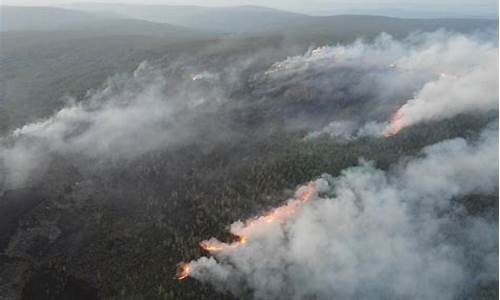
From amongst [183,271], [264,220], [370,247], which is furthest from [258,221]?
[370,247]

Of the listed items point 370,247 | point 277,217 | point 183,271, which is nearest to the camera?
point 183,271

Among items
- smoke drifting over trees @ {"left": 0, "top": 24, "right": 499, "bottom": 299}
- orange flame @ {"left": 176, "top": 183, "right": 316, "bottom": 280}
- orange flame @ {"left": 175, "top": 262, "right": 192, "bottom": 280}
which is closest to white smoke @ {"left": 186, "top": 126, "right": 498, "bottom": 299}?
smoke drifting over trees @ {"left": 0, "top": 24, "right": 499, "bottom": 299}

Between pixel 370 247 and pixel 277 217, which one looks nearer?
pixel 370 247

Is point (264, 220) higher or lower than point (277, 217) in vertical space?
lower

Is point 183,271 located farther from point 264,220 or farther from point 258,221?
point 264,220

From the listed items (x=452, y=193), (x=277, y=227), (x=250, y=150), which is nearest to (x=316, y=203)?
(x=277, y=227)

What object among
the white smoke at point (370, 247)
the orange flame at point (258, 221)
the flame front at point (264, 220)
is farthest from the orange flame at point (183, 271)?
the flame front at point (264, 220)

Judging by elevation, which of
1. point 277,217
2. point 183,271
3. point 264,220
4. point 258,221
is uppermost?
point 277,217
